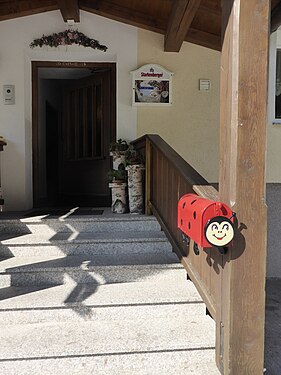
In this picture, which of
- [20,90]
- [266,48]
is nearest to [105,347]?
[266,48]

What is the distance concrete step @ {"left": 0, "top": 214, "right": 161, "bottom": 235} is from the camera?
3.52 m

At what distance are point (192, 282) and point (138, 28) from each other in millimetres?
3423

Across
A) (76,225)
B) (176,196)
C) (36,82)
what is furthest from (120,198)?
(36,82)

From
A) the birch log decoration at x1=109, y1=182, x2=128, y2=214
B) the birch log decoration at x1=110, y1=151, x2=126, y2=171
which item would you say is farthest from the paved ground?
the birch log decoration at x1=110, y1=151, x2=126, y2=171

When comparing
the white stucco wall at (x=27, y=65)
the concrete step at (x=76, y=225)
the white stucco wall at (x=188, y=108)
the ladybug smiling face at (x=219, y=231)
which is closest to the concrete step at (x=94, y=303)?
the ladybug smiling face at (x=219, y=231)

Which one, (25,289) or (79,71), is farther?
(79,71)

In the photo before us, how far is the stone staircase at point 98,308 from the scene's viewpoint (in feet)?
6.39

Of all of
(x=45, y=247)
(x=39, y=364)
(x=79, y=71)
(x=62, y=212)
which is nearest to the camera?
(x=39, y=364)

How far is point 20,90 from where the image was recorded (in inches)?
180

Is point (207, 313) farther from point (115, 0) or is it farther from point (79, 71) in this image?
point (79, 71)

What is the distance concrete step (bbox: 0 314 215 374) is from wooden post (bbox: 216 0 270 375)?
11.3 inches

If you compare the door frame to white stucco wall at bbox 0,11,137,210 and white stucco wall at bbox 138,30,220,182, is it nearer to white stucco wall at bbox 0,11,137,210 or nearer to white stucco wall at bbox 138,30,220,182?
white stucco wall at bbox 0,11,137,210

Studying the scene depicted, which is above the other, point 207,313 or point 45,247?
point 45,247

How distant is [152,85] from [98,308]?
3.16 metres
